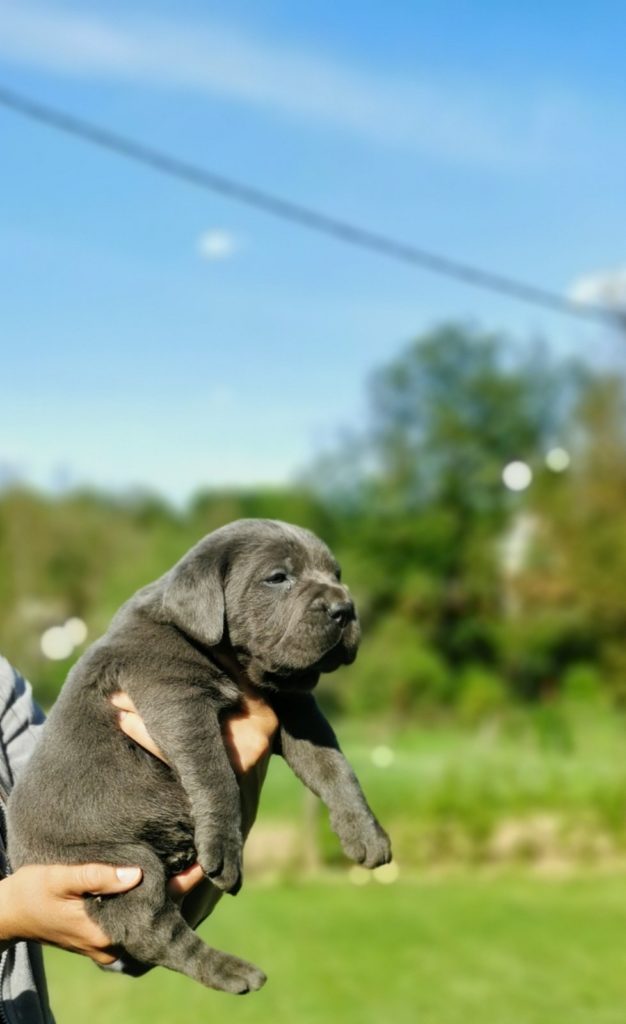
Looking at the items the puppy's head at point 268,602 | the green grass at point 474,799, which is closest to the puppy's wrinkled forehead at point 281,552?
the puppy's head at point 268,602

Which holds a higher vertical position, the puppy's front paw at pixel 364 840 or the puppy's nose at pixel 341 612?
the puppy's nose at pixel 341 612

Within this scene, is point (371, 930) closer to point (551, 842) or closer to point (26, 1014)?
point (551, 842)

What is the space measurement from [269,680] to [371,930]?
32.3 ft

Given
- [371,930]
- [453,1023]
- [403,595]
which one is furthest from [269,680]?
[403,595]

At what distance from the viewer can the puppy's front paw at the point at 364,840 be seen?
8.75 feet

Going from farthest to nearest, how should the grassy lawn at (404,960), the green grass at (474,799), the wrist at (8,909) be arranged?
the green grass at (474,799)
the grassy lawn at (404,960)
the wrist at (8,909)

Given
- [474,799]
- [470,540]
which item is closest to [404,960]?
[474,799]

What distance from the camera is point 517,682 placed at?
16281mm

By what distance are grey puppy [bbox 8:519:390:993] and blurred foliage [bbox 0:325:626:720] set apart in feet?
40.0

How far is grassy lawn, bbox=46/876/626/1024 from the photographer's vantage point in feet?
32.8

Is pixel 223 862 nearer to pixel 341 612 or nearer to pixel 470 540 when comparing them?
pixel 341 612

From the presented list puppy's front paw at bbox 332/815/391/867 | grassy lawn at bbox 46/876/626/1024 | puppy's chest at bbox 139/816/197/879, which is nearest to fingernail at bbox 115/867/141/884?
puppy's chest at bbox 139/816/197/879

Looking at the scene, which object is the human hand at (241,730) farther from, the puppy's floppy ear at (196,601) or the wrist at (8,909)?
the wrist at (8,909)

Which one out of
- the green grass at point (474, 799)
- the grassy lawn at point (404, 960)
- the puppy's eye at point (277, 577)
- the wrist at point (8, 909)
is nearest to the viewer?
the wrist at point (8, 909)
